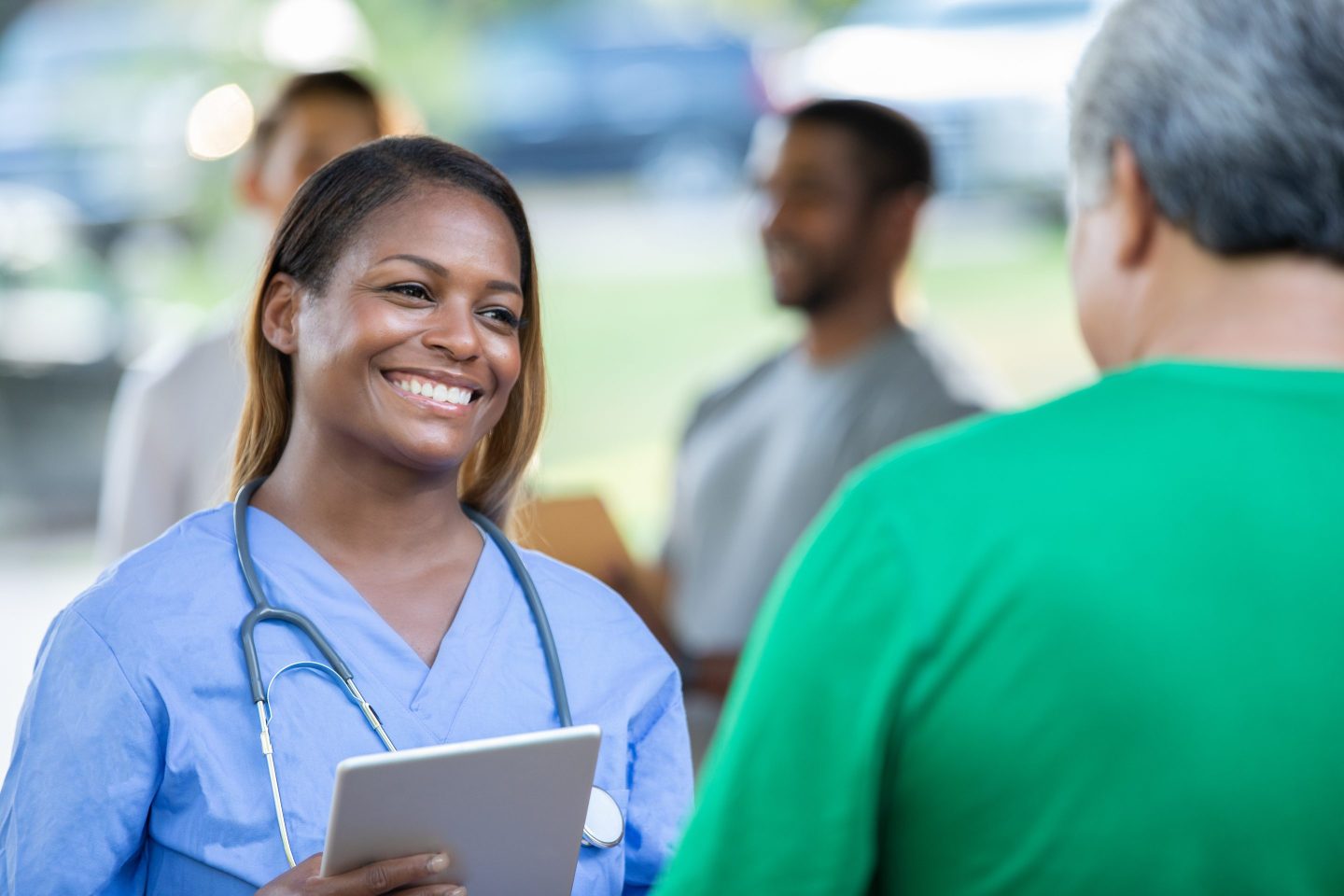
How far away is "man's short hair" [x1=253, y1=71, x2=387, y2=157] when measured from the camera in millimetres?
2654

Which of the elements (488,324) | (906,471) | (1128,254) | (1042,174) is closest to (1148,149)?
(1128,254)

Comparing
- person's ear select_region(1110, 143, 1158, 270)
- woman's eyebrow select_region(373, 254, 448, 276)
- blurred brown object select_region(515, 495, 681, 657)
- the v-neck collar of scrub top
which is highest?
person's ear select_region(1110, 143, 1158, 270)

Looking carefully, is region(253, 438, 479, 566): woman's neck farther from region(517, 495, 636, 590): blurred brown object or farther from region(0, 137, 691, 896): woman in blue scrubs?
region(517, 495, 636, 590): blurred brown object

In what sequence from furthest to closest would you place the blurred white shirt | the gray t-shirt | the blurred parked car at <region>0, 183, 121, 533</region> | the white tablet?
the blurred parked car at <region>0, 183, 121, 533</region> < the gray t-shirt < the blurred white shirt < the white tablet

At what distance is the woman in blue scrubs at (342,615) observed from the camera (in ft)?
4.28

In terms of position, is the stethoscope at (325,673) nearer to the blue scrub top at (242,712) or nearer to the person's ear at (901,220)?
the blue scrub top at (242,712)

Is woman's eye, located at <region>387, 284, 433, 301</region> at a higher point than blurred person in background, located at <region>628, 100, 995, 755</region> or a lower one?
higher

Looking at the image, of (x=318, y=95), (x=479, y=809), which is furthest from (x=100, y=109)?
(x=479, y=809)

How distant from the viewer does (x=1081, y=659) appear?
91 centimetres

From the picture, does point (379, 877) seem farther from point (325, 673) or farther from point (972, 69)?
point (972, 69)

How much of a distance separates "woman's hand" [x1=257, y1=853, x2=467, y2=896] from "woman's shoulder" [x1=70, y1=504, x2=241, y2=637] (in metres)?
0.26

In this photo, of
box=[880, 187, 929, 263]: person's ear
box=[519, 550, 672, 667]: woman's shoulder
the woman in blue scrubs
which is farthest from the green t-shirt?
box=[880, 187, 929, 263]: person's ear

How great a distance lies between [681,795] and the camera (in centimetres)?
151

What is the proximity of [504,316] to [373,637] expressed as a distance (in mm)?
335
